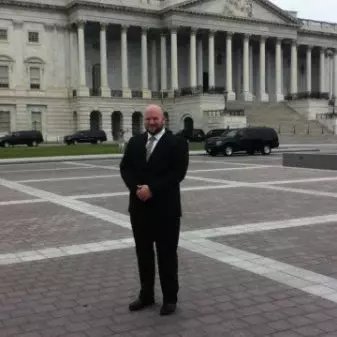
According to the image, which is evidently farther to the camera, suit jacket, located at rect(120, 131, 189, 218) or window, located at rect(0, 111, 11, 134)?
window, located at rect(0, 111, 11, 134)

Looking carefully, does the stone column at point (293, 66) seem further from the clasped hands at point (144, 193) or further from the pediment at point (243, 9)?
the clasped hands at point (144, 193)

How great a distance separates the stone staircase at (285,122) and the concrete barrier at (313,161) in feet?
100

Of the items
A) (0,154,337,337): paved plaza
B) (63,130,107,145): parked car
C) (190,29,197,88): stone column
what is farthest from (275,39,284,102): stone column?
(0,154,337,337): paved plaza

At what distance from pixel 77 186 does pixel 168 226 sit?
1214 centimetres

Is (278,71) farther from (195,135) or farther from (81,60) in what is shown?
(81,60)

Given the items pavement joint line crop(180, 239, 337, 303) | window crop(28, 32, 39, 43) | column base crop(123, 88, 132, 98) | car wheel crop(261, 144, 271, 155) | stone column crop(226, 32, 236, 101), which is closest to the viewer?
pavement joint line crop(180, 239, 337, 303)

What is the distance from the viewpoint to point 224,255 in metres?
7.77

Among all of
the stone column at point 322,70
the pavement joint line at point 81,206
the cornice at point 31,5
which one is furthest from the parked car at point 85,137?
the stone column at point 322,70

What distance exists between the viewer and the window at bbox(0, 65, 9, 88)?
60.8 meters

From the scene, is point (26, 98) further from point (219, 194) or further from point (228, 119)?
point (219, 194)

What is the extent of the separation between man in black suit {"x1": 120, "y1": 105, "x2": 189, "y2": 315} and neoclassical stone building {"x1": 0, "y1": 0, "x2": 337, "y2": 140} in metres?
53.2

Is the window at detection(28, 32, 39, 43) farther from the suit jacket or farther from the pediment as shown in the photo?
the suit jacket

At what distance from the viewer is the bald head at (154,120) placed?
539cm

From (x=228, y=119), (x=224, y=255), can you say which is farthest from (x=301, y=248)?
(x=228, y=119)
